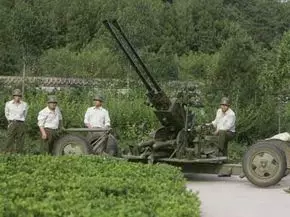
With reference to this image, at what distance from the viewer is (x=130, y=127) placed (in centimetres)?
1845

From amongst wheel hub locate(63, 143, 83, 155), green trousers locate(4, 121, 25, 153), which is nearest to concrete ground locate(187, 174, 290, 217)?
wheel hub locate(63, 143, 83, 155)

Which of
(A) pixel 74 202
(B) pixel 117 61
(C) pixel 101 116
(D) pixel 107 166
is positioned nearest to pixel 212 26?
(B) pixel 117 61

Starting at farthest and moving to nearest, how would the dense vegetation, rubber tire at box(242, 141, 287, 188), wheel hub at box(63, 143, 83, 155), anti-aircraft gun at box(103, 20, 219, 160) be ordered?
1. the dense vegetation
2. wheel hub at box(63, 143, 83, 155)
3. anti-aircraft gun at box(103, 20, 219, 160)
4. rubber tire at box(242, 141, 287, 188)

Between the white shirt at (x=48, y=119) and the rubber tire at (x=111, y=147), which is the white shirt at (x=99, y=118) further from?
the white shirt at (x=48, y=119)

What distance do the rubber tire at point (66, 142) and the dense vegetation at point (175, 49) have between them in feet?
14.8

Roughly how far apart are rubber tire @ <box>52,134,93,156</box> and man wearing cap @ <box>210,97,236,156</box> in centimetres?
244

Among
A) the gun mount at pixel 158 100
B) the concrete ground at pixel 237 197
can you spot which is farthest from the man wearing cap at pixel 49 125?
the concrete ground at pixel 237 197

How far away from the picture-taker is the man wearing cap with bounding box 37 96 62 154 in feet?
48.5

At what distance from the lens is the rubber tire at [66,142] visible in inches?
551

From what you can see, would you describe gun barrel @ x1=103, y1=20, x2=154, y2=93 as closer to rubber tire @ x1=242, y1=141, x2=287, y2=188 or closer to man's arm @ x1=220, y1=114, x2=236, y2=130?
man's arm @ x1=220, y1=114, x2=236, y2=130

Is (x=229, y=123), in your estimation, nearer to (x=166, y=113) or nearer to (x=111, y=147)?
(x=166, y=113)

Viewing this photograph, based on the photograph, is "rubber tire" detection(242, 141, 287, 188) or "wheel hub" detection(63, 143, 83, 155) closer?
"rubber tire" detection(242, 141, 287, 188)

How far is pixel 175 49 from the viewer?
48312mm

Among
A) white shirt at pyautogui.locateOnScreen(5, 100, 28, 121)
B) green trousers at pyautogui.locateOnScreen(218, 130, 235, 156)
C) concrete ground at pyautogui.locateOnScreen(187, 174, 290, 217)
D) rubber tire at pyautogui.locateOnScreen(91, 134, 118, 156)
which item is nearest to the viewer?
concrete ground at pyautogui.locateOnScreen(187, 174, 290, 217)
